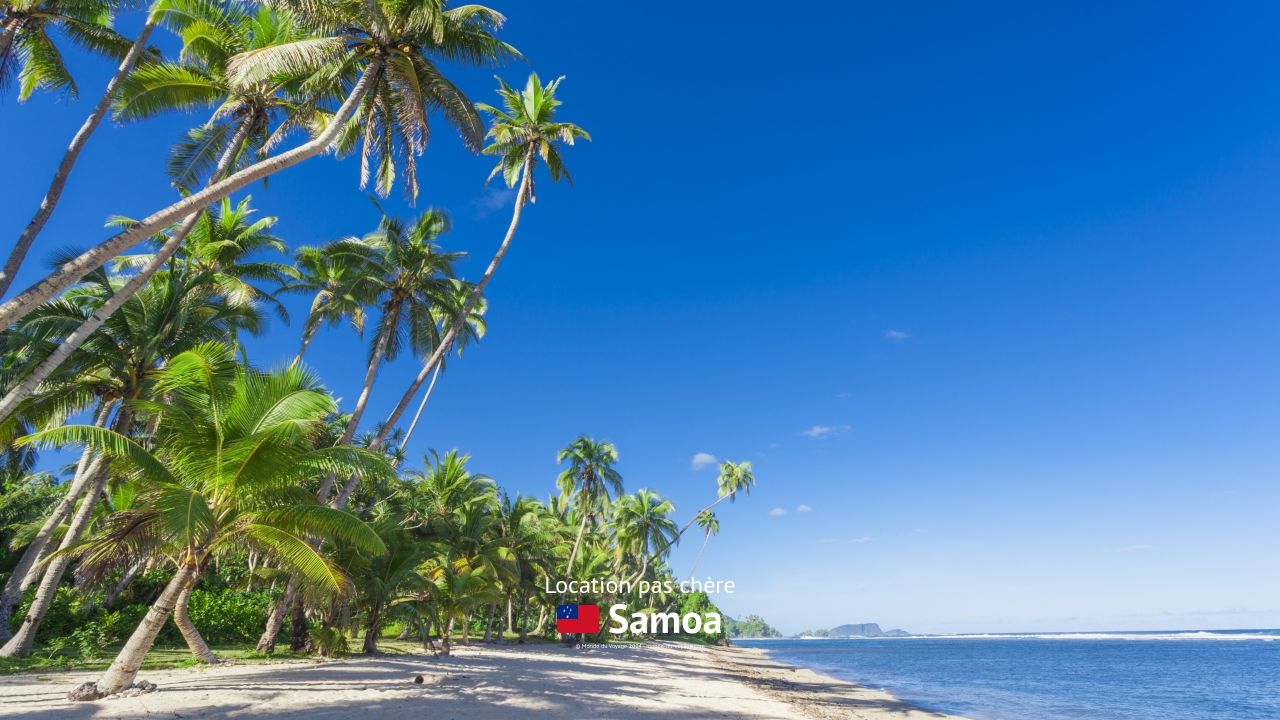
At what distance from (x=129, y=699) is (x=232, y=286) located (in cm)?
1524

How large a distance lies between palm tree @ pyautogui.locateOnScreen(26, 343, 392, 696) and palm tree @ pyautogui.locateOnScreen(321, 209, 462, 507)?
9379 millimetres

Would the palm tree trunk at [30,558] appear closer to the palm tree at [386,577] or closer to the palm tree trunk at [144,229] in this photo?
the palm tree at [386,577]

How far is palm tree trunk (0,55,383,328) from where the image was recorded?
28.2 ft

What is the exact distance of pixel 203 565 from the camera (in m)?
10.8

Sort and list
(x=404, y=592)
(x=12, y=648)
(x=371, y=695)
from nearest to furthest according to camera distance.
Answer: (x=371, y=695) < (x=12, y=648) < (x=404, y=592)

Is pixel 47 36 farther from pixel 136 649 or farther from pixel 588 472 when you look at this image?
pixel 588 472

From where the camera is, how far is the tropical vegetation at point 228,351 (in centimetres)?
1085

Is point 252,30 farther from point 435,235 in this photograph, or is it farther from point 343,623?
point 343,623

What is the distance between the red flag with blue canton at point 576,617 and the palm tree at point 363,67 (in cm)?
3031

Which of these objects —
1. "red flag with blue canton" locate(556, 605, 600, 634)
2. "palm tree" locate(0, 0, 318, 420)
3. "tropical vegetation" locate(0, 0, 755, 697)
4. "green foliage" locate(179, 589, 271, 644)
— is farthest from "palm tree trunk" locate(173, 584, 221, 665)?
"red flag with blue canton" locate(556, 605, 600, 634)

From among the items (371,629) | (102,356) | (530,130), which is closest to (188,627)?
(102,356)

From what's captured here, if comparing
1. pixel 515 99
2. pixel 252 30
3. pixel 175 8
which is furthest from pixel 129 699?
pixel 515 99

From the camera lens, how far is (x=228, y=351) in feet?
55.3

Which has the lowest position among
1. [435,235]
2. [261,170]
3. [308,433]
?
[308,433]
